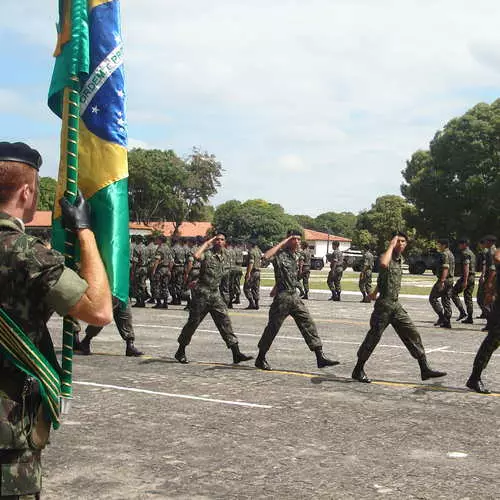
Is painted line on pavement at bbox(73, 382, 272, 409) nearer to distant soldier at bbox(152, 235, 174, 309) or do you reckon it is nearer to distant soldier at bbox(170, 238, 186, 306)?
distant soldier at bbox(152, 235, 174, 309)

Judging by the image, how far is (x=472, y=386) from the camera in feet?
28.9

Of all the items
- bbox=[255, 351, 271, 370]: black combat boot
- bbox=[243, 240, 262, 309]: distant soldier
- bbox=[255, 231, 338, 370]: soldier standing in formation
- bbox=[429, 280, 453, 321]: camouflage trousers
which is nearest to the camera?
bbox=[255, 231, 338, 370]: soldier standing in formation

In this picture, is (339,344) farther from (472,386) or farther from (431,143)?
(431,143)

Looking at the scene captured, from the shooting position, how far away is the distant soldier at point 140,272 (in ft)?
69.7

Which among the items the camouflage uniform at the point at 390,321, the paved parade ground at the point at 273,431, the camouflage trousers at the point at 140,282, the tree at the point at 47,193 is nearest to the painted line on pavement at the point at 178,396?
the paved parade ground at the point at 273,431

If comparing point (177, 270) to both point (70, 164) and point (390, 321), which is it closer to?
point (390, 321)

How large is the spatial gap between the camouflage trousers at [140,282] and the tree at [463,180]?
119 ft

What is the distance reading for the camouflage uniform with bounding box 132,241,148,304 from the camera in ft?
69.6

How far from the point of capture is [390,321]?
952 centimetres

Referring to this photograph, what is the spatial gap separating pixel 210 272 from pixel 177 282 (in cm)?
1147

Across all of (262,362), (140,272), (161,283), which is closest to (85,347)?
(262,362)

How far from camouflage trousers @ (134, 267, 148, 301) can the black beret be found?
18452 millimetres

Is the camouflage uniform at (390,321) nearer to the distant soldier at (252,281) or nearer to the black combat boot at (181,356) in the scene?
the black combat boot at (181,356)

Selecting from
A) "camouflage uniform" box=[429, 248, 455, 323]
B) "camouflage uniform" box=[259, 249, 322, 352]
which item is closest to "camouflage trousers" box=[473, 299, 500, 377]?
"camouflage uniform" box=[259, 249, 322, 352]
